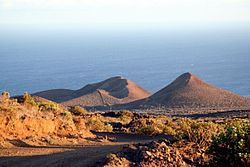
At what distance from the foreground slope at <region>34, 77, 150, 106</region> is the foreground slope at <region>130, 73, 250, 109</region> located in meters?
4.94

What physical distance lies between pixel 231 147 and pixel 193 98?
4403 cm

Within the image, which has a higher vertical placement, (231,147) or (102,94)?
(231,147)

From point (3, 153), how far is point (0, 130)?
2226 millimetres

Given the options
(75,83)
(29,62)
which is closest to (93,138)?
(75,83)

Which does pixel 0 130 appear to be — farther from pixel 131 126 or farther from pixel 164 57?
pixel 164 57

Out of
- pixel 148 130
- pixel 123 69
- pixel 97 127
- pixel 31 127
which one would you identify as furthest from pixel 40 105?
pixel 123 69

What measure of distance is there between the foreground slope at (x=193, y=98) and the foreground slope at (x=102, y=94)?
4944 mm

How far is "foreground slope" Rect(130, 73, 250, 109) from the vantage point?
171 feet

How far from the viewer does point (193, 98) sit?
2149 inches

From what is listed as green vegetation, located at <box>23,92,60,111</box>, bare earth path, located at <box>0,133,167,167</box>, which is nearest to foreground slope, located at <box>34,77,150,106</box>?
green vegetation, located at <box>23,92,60,111</box>

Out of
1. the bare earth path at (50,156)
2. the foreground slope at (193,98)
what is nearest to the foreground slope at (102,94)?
the foreground slope at (193,98)

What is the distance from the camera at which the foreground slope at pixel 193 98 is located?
171ft

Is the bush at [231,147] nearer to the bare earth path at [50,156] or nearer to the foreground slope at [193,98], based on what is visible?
the bare earth path at [50,156]

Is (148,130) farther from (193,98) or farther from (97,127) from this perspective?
(193,98)
